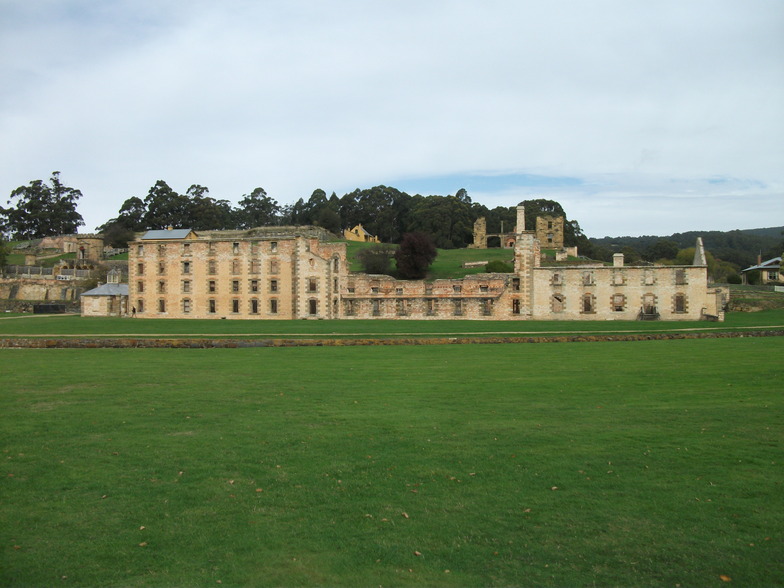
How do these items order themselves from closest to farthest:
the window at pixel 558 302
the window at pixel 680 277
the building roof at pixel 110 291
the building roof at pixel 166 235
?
the window at pixel 680 277, the window at pixel 558 302, the building roof at pixel 110 291, the building roof at pixel 166 235

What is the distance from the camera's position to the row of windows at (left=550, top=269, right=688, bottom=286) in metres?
53.7

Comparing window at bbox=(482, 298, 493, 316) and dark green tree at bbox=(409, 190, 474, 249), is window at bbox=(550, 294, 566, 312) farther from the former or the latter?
dark green tree at bbox=(409, 190, 474, 249)

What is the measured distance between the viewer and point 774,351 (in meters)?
24.1

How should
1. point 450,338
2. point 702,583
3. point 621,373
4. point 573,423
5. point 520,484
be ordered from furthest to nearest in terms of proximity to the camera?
1. point 450,338
2. point 621,373
3. point 573,423
4. point 520,484
5. point 702,583

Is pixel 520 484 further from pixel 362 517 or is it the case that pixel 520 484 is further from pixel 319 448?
pixel 319 448

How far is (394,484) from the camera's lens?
28.5 feet

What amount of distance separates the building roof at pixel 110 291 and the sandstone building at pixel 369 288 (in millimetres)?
1687

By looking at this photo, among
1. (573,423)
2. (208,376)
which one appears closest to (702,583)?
(573,423)

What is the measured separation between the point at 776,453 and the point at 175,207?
127m

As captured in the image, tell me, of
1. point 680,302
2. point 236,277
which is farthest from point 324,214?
point 680,302

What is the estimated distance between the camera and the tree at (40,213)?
128 metres

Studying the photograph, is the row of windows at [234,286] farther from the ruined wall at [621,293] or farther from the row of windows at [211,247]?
the ruined wall at [621,293]

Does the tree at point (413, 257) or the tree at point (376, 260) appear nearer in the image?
the tree at point (413, 257)

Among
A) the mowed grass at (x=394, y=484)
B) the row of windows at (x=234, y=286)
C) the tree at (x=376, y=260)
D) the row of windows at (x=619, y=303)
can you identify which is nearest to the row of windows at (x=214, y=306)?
the row of windows at (x=234, y=286)
